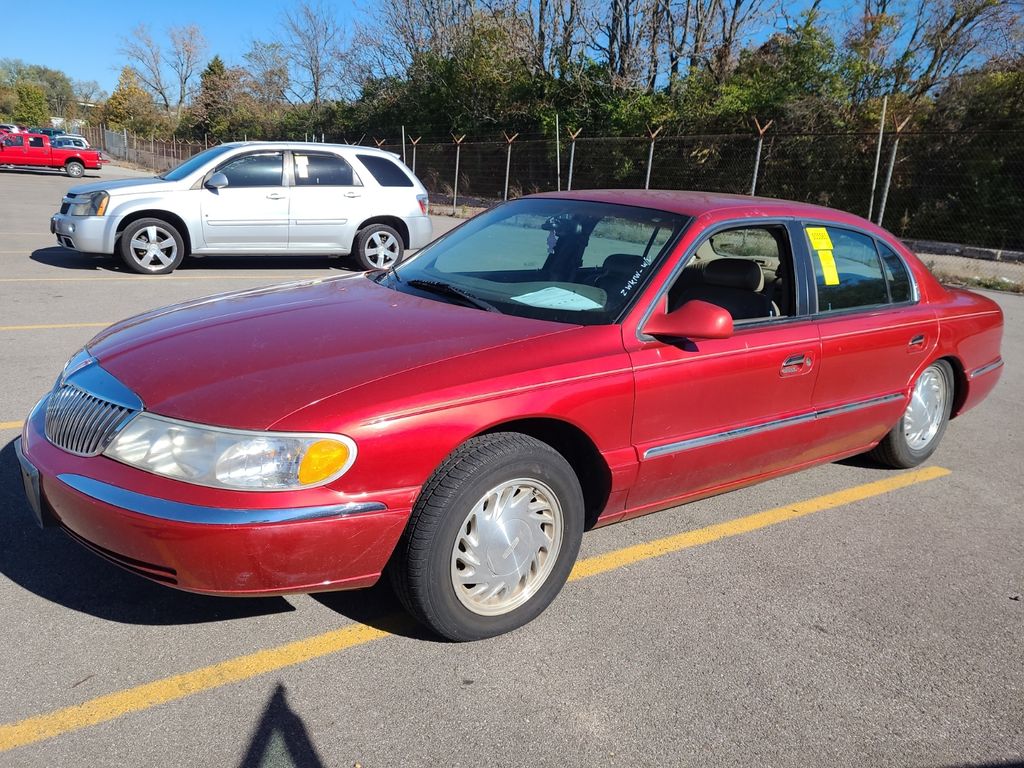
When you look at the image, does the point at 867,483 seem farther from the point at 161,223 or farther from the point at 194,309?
the point at 161,223

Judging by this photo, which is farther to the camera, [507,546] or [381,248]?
[381,248]

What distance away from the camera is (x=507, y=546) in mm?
2898

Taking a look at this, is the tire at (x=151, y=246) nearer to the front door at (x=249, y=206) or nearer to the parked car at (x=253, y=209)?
the parked car at (x=253, y=209)

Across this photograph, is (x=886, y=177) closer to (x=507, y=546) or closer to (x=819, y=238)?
(x=819, y=238)

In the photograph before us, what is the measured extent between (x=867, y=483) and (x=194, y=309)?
12.1 ft

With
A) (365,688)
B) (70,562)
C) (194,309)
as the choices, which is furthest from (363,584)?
(194,309)

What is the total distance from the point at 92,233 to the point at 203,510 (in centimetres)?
861

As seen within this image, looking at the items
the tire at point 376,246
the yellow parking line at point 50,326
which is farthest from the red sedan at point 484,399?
the tire at point 376,246

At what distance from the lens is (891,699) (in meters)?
2.75

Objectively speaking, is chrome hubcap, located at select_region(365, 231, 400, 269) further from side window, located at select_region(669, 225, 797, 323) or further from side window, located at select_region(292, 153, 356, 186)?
side window, located at select_region(669, 225, 797, 323)

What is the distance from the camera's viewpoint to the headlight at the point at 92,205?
31.8 feet

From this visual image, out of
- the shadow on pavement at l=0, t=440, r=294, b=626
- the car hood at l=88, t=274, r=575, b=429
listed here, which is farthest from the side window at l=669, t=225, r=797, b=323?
the shadow on pavement at l=0, t=440, r=294, b=626

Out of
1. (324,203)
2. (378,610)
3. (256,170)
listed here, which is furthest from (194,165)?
(378,610)

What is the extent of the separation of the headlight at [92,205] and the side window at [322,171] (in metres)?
2.23
